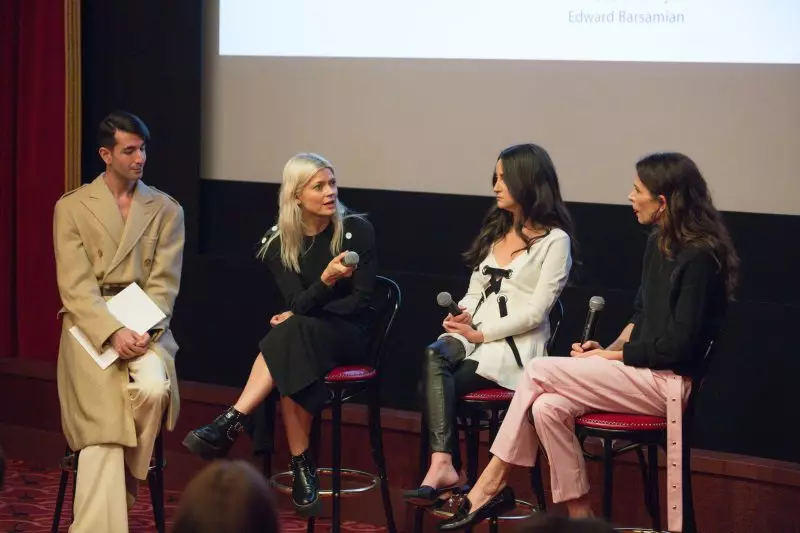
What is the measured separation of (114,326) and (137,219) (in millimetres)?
417

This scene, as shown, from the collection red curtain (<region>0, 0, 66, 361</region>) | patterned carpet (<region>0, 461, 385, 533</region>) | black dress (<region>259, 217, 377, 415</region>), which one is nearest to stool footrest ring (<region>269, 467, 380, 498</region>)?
patterned carpet (<region>0, 461, 385, 533</region>)

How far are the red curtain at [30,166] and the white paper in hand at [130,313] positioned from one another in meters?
1.65

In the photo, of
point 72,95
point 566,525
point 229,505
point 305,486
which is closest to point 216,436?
point 305,486

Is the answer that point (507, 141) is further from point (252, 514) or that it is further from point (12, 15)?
point (252, 514)

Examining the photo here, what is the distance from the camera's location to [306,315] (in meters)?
4.09

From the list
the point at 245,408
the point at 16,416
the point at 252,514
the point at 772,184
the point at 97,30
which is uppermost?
the point at 97,30

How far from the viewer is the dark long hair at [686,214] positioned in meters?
3.46

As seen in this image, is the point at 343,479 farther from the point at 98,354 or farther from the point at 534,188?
the point at 534,188

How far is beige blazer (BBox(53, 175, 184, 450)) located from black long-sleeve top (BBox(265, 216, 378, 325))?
0.41m

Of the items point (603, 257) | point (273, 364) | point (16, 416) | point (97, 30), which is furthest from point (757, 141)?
point (16, 416)

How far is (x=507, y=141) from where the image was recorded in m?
4.84

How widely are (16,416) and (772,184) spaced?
135 inches

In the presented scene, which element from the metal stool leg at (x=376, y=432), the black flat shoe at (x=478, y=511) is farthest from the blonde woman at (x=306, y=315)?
the black flat shoe at (x=478, y=511)

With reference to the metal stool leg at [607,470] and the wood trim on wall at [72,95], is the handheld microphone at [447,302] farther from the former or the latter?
the wood trim on wall at [72,95]
